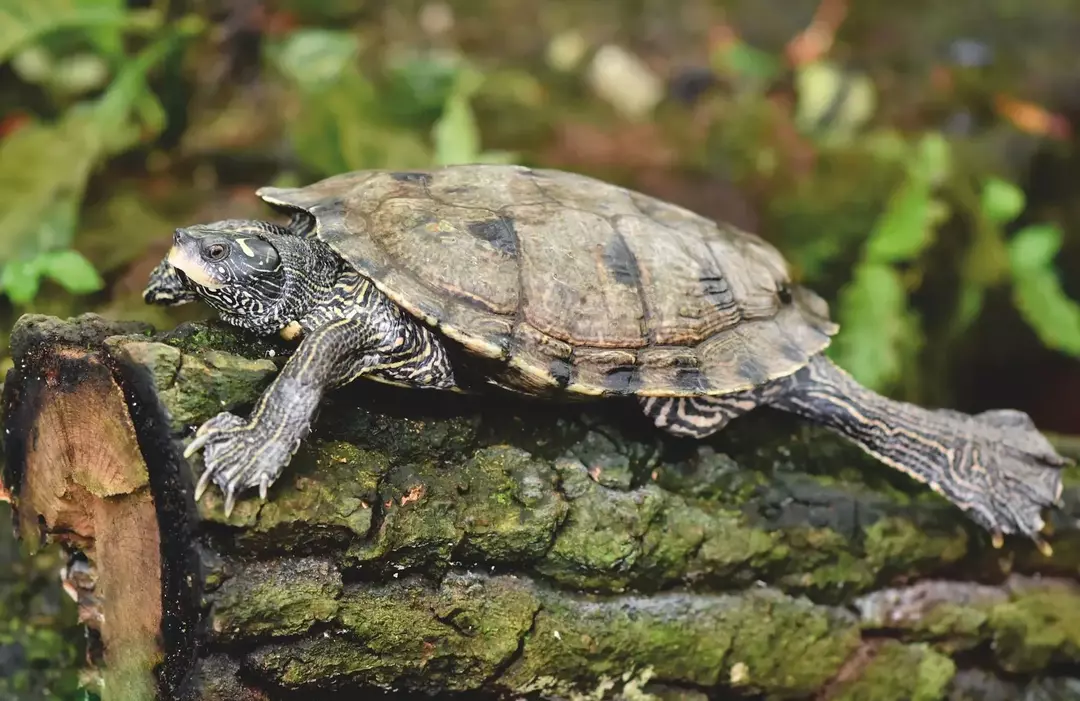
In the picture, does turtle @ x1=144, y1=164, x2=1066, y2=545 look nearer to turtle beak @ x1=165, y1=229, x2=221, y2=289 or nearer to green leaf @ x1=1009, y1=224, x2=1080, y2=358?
turtle beak @ x1=165, y1=229, x2=221, y2=289

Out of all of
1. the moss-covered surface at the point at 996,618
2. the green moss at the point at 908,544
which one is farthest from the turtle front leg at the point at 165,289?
the moss-covered surface at the point at 996,618

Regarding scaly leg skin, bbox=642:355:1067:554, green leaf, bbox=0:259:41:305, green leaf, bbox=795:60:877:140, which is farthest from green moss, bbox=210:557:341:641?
green leaf, bbox=795:60:877:140

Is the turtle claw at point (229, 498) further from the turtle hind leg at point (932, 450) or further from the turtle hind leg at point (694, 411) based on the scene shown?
the turtle hind leg at point (932, 450)

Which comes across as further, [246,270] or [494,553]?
[494,553]

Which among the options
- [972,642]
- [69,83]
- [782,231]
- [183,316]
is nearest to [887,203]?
[782,231]

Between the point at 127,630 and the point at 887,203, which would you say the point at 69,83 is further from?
the point at 887,203

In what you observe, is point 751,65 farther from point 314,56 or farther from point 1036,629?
point 1036,629

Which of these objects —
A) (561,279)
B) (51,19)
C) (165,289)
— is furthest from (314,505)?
(51,19)
